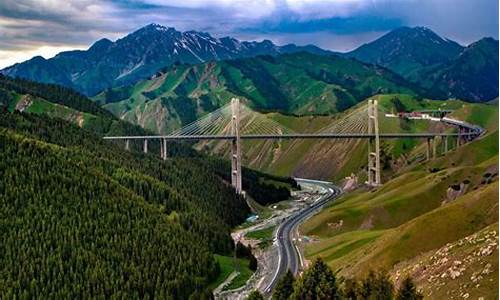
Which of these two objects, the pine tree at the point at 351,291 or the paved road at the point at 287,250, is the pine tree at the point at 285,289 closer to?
the pine tree at the point at 351,291

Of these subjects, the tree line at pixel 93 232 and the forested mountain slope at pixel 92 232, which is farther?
the forested mountain slope at pixel 92 232

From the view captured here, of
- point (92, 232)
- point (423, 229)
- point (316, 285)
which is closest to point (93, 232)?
point (92, 232)

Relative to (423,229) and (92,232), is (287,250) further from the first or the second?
(423,229)

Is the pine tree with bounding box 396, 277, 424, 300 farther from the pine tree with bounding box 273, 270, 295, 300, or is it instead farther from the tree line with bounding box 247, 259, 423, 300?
the pine tree with bounding box 273, 270, 295, 300

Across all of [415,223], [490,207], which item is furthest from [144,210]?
[490,207]

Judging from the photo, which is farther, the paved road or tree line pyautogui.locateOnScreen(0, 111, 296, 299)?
the paved road

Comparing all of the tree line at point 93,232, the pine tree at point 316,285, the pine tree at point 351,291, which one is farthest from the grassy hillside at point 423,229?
the tree line at point 93,232

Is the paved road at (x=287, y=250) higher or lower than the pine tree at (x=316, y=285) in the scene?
lower

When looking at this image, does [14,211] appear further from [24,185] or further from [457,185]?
[457,185]

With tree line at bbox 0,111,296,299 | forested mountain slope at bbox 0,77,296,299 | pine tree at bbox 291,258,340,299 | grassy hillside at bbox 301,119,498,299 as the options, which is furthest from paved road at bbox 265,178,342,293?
pine tree at bbox 291,258,340,299
